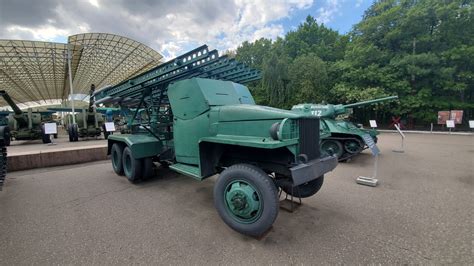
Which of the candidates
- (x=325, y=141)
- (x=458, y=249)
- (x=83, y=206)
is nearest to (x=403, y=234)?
(x=458, y=249)

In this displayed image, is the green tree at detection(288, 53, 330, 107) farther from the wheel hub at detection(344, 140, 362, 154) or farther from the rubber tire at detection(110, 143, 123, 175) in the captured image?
the rubber tire at detection(110, 143, 123, 175)

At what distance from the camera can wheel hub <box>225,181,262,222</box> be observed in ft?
8.14

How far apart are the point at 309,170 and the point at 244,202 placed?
856 millimetres

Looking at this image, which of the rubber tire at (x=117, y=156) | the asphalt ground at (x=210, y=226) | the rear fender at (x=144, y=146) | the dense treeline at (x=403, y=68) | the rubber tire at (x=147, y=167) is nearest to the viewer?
the asphalt ground at (x=210, y=226)

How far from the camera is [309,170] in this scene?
8.25 ft

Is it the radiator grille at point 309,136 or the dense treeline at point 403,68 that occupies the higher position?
the dense treeline at point 403,68

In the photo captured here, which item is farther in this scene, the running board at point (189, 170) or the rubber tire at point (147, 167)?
the rubber tire at point (147, 167)

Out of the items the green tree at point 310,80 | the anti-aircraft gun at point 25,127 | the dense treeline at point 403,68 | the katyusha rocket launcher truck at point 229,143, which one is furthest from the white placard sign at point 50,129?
the green tree at point 310,80

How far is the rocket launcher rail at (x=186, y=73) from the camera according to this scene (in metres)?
3.20

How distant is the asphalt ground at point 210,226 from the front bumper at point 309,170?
752 mm

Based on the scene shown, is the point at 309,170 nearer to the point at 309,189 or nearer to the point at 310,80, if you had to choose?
the point at 309,189

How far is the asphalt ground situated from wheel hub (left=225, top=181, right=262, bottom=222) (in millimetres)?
298

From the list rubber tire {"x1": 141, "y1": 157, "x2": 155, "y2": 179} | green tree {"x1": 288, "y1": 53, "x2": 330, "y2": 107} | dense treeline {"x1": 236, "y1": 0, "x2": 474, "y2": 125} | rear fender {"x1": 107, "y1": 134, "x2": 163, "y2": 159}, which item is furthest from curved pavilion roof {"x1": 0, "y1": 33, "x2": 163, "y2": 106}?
rubber tire {"x1": 141, "y1": 157, "x2": 155, "y2": 179}

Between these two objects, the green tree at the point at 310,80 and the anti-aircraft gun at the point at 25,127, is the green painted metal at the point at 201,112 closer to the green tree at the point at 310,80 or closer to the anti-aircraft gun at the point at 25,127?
the anti-aircraft gun at the point at 25,127
